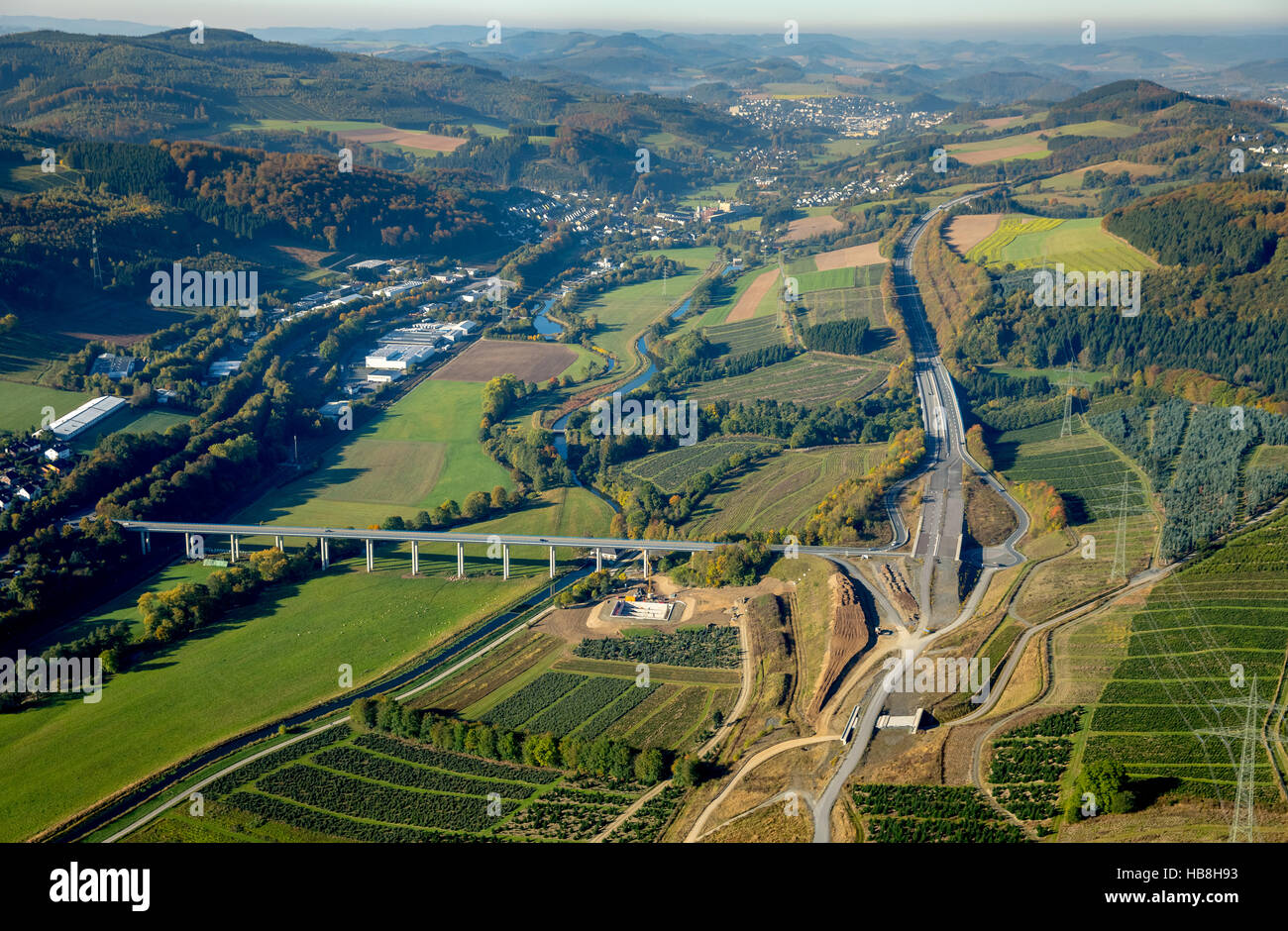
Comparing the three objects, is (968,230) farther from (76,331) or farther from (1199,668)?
(76,331)

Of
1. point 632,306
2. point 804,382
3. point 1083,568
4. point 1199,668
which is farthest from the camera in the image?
point 632,306

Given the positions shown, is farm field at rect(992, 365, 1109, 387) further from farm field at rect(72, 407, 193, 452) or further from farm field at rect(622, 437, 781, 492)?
farm field at rect(72, 407, 193, 452)

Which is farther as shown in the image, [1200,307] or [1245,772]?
[1200,307]

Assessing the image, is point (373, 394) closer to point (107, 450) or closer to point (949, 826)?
point (107, 450)

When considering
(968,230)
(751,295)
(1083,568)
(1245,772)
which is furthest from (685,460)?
(968,230)

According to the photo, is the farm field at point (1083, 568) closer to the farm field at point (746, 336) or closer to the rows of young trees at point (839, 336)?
the rows of young trees at point (839, 336)

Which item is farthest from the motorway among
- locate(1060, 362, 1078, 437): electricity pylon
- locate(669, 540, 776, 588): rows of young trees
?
locate(669, 540, 776, 588): rows of young trees
